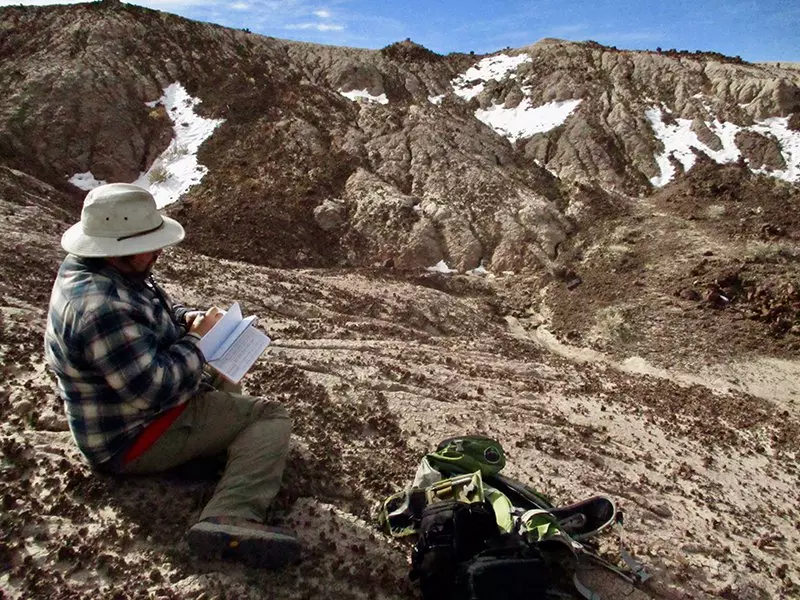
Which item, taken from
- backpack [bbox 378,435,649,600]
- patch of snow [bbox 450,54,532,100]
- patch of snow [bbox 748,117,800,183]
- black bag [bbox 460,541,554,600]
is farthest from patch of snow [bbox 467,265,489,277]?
patch of snow [bbox 450,54,532,100]

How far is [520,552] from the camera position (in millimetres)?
3510

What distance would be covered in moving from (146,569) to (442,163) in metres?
22.4

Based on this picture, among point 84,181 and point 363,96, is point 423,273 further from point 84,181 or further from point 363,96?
point 363,96

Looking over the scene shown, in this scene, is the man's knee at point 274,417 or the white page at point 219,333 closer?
the white page at point 219,333

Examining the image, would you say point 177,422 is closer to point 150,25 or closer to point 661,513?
point 661,513

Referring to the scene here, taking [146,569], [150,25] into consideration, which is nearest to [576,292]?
[146,569]

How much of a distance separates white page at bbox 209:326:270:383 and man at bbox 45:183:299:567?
6.1 inches

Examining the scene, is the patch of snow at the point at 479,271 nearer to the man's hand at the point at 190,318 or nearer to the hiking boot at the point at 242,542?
the man's hand at the point at 190,318

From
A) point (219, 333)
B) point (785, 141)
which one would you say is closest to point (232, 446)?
point (219, 333)

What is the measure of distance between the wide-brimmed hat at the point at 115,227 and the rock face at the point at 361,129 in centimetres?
1462

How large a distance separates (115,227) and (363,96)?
2877 cm

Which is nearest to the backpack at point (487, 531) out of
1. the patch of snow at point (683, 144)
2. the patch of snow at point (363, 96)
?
the patch of snow at point (683, 144)

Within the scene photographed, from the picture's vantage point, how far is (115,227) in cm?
338

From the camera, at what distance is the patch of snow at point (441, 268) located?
20.0 metres
